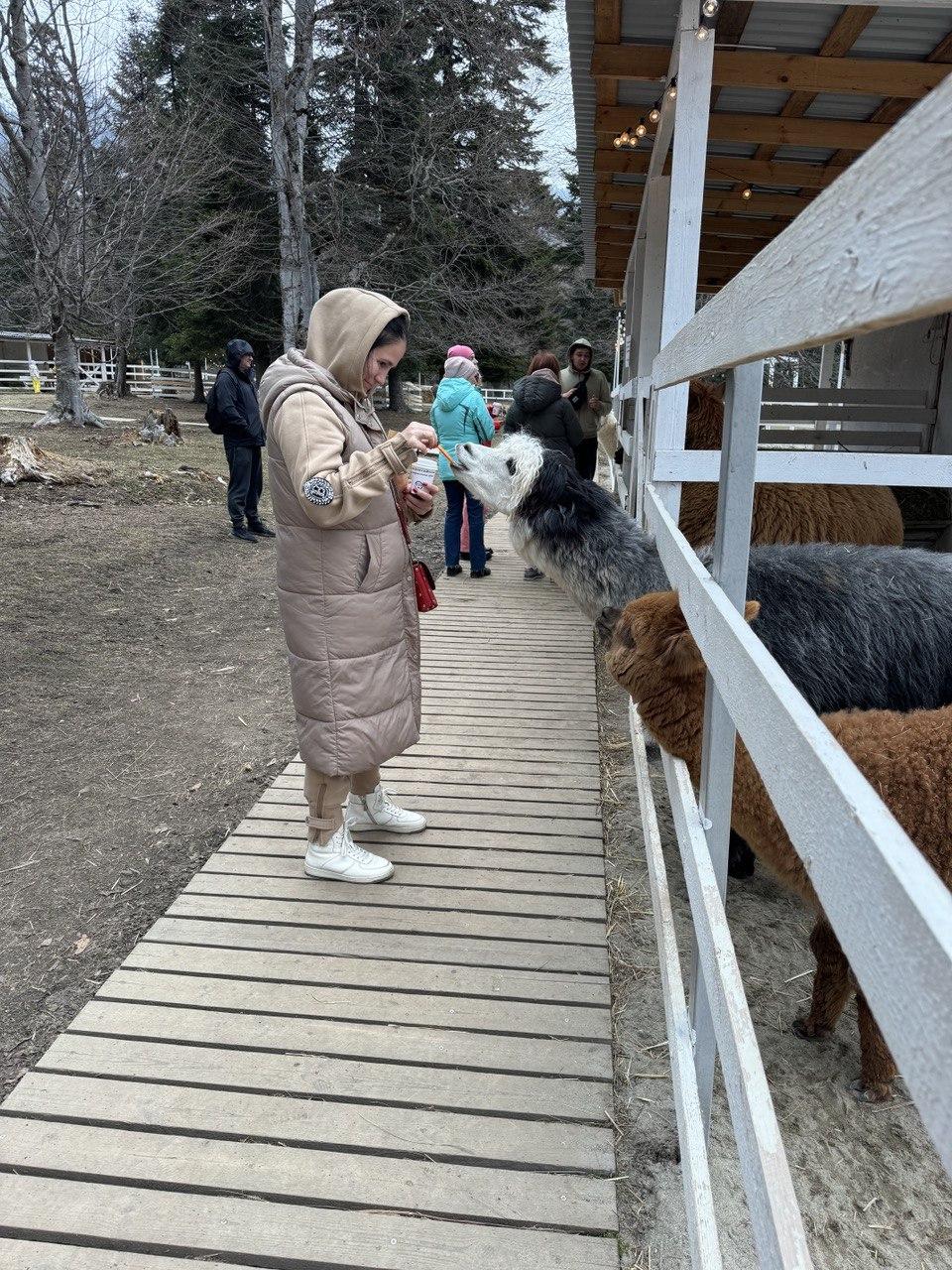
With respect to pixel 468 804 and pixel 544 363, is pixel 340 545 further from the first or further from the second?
pixel 544 363

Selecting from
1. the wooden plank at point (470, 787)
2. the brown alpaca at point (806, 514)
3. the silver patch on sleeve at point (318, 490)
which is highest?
the silver patch on sleeve at point (318, 490)

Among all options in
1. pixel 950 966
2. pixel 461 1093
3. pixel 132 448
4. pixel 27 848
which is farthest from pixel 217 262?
pixel 950 966

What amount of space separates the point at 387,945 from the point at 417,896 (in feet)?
0.99

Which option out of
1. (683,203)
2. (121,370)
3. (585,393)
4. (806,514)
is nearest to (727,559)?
(683,203)

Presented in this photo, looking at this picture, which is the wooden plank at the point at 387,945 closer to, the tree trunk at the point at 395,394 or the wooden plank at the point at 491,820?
the wooden plank at the point at 491,820

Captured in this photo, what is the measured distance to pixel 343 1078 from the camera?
2.35 metres

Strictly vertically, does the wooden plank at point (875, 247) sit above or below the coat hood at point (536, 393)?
below

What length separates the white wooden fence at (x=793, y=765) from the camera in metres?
0.46

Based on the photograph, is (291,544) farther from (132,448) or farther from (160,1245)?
(132,448)

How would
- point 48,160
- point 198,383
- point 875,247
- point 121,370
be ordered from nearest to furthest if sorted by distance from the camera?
point 875,247
point 48,160
point 121,370
point 198,383

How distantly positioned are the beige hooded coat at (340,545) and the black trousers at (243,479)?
23.2 feet

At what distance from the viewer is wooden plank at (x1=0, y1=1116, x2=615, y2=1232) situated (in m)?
1.98

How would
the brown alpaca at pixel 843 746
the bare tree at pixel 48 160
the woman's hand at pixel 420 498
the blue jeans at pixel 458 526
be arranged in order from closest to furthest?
the brown alpaca at pixel 843 746
the woman's hand at pixel 420 498
the blue jeans at pixel 458 526
the bare tree at pixel 48 160

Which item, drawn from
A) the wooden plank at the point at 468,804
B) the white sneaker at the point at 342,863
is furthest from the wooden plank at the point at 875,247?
the wooden plank at the point at 468,804
